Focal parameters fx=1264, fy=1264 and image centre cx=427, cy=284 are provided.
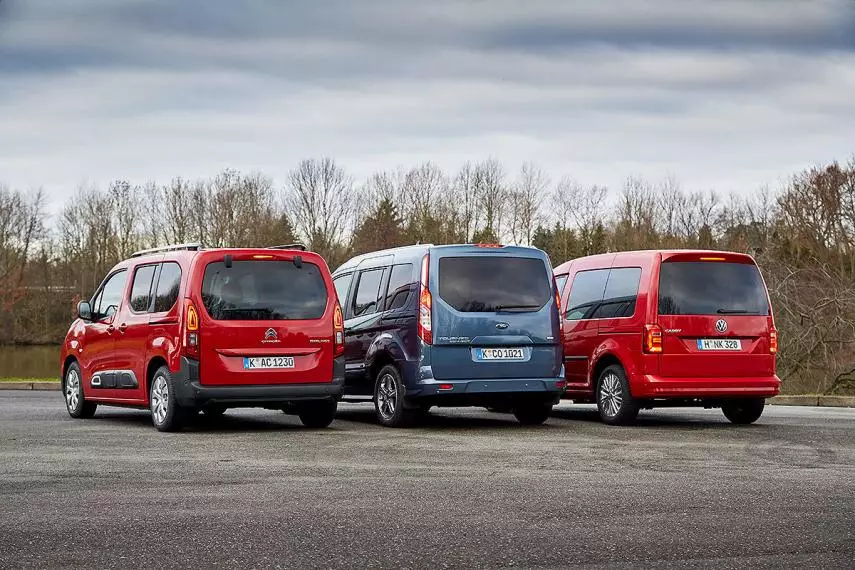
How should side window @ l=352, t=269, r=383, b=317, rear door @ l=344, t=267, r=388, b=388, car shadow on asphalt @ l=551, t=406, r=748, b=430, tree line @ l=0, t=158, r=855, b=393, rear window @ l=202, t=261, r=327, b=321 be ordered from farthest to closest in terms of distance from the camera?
1. tree line @ l=0, t=158, r=855, b=393
2. side window @ l=352, t=269, r=383, b=317
3. rear door @ l=344, t=267, r=388, b=388
4. car shadow on asphalt @ l=551, t=406, r=748, b=430
5. rear window @ l=202, t=261, r=327, b=321

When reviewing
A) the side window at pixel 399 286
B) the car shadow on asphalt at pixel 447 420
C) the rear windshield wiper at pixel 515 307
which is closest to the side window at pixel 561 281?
the car shadow on asphalt at pixel 447 420

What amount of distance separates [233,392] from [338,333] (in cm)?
131

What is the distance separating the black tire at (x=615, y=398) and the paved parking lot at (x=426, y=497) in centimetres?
73

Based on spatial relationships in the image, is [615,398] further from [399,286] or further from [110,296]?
[110,296]

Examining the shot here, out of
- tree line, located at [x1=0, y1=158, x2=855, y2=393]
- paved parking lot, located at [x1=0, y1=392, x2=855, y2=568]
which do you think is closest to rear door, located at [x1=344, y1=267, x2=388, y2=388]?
paved parking lot, located at [x1=0, y1=392, x2=855, y2=568]

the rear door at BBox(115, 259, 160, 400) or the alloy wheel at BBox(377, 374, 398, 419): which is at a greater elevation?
the rear door at BBox(115, 259, 160, 400)

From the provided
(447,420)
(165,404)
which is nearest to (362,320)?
(447,420)

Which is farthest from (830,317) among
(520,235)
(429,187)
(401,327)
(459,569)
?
(429,187)

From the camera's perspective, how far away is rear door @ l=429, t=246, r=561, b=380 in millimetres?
13352

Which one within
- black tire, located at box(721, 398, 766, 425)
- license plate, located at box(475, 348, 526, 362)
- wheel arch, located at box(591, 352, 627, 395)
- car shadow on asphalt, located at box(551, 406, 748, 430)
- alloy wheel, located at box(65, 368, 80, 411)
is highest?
license plate, located at box(475, 348, 526, 362)

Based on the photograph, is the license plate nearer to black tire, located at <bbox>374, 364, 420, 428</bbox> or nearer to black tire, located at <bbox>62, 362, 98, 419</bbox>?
black tire, located at <bbox>374, 364, 420, 428</bbox>

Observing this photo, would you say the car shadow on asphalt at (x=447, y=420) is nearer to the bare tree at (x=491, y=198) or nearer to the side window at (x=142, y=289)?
the side window at (x=142, y=289)

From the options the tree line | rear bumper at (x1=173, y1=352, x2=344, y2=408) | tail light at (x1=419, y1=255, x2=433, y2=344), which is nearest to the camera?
rear bumper at (x1=173, y1=352, x2=344, y2=408)

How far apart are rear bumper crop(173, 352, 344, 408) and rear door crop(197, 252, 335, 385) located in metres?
0.07
